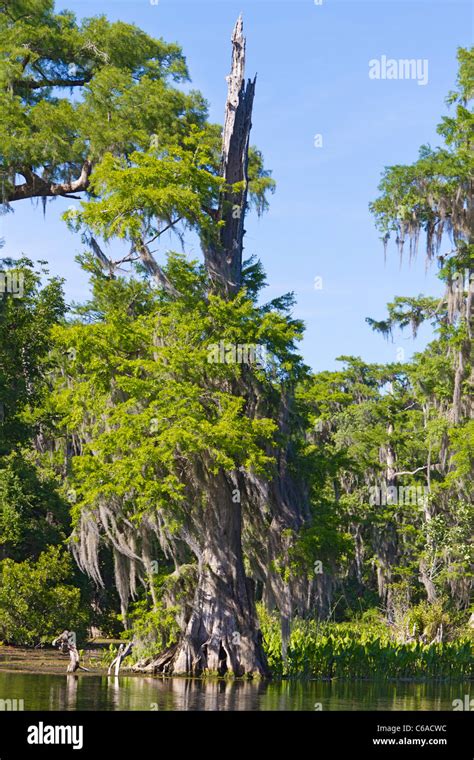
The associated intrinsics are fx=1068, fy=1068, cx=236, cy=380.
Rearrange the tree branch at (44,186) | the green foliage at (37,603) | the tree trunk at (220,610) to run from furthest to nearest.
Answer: the tree branch at (44,186), the green foliage at (37,603), the tree trunk at (220,610)

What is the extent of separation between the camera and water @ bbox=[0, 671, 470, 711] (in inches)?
654

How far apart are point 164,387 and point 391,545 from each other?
28.2 m

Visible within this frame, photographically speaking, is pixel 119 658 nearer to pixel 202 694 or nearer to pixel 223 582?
pixel 223 582

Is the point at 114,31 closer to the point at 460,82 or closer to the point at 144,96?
the point at 144,96

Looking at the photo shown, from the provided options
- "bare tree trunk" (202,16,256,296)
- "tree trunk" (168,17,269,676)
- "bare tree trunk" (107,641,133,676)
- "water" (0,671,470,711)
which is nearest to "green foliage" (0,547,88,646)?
"bare tree trunk" (107,641,133,676)

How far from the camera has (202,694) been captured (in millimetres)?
18859

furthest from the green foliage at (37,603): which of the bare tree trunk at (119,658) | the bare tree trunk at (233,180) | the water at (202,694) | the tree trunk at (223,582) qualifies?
the bare tree trunk at (233,180)

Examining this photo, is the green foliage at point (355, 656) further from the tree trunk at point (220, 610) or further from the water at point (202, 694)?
the tree trunk at point (220, 610)

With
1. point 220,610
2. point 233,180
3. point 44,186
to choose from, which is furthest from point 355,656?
point 44,186

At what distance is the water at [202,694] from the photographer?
54.5 feet

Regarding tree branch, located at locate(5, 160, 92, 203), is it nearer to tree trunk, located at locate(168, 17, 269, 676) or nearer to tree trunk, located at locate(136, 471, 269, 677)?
tree trunk, located at locate(168, 17, 269, 676)
